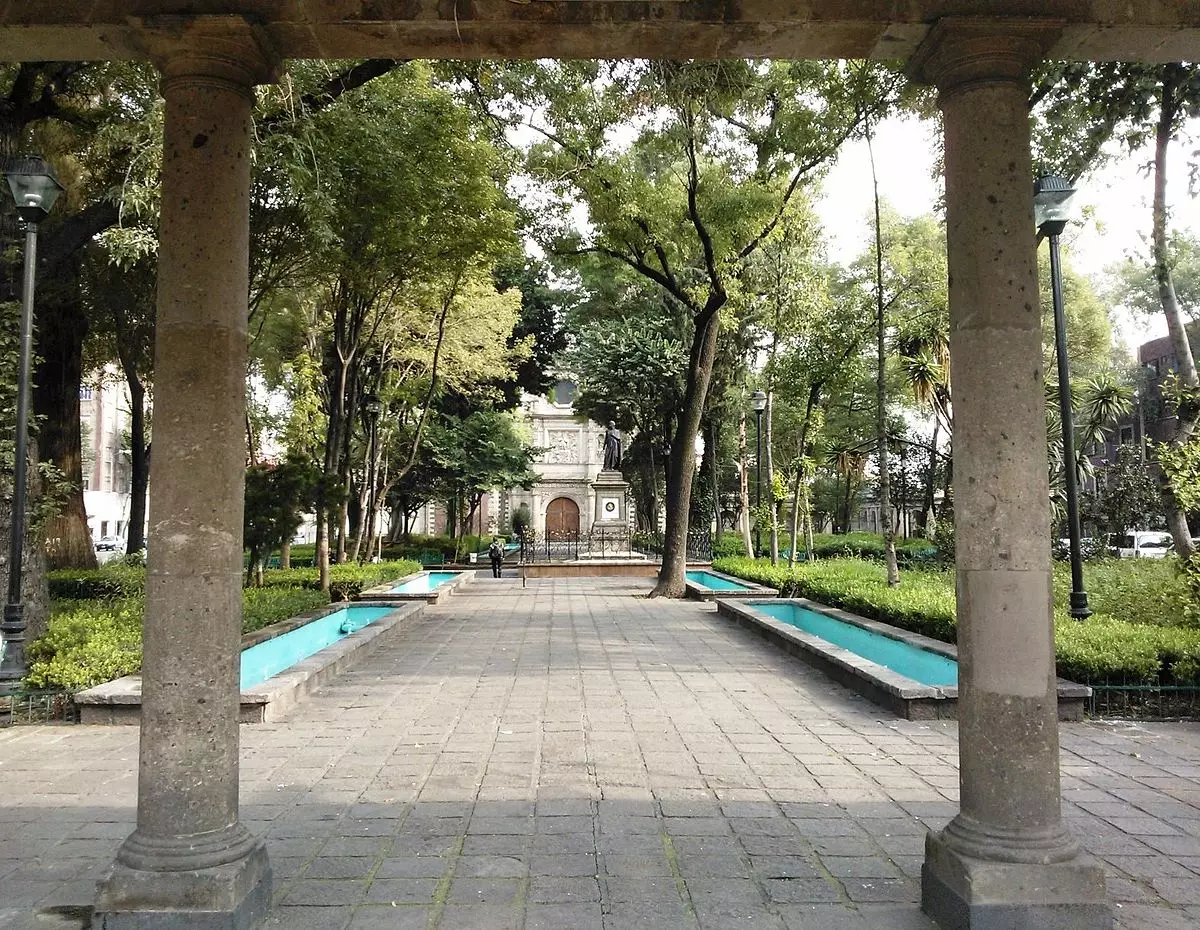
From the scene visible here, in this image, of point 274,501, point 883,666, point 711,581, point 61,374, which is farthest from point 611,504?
point 883,666

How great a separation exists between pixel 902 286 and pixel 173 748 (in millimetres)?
25865

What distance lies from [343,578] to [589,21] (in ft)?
47.4

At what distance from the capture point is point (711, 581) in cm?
2262

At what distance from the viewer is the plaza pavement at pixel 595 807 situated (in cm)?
366

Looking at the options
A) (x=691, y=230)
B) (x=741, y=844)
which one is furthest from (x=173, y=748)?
(x=691, y=230)

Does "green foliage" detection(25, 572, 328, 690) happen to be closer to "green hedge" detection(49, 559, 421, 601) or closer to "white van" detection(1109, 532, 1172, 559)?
"green hedge" detection(49, 559, 421, 601)

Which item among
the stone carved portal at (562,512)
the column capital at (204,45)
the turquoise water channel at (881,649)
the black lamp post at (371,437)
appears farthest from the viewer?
the stone carved portal at (562,512)

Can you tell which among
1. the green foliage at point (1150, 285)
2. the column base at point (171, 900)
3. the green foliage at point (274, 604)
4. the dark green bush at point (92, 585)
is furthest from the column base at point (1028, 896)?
the green foliage at point (1150, 285)

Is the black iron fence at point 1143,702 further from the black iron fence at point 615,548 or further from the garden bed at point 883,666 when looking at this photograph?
the black iron fence at point 615,548

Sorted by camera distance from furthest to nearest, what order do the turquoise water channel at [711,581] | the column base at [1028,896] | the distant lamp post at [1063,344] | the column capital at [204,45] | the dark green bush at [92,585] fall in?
the turquoise water channel at [711,581] → the dark green bush at [92,585] → the distant lamp post at [1063,344] → the column capital at [204,45] → the column base at [1028,896]

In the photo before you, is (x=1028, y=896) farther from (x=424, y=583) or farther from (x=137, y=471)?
(x=137, y=471)

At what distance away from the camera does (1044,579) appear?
3.51m

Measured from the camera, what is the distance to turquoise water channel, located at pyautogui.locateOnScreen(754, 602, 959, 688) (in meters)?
9.07

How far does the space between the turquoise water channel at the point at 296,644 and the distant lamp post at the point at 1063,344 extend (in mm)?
8370
